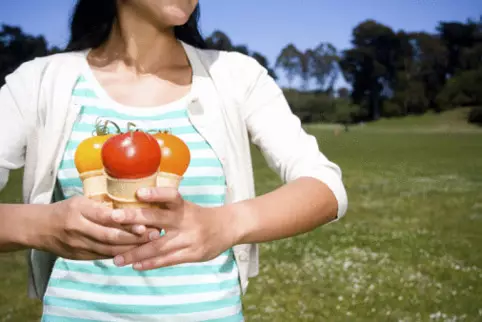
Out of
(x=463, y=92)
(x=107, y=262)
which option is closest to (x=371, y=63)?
(x=463, y=92)

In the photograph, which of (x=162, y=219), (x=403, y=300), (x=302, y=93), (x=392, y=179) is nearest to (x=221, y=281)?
(x=162, y=219)

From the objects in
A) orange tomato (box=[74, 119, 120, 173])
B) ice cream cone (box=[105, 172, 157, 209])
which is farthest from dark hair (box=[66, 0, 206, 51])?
ice cream cone (box=[105, 172, 157, 209])

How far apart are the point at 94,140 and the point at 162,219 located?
0.35 m

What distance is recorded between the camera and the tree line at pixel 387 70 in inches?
2840

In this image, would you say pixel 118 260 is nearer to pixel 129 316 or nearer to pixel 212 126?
pixel 129 316

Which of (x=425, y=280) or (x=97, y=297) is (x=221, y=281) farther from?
(x=425, y=280)

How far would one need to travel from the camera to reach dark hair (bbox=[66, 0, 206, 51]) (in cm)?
226

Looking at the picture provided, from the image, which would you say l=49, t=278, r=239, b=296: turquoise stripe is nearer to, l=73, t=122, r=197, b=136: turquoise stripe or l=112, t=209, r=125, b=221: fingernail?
l=73, t=122, r=197, b=136: turquoise stripe

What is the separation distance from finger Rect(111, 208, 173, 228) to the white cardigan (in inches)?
24.1

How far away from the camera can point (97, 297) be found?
189cm

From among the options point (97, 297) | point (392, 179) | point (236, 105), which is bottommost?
point (392, 179)

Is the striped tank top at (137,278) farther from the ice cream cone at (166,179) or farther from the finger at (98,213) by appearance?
the finger at (98,213)

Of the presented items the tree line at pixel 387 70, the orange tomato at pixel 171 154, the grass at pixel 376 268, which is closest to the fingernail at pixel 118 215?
the orange tomato at pixel 171 154

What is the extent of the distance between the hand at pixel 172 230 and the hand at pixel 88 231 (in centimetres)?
3
